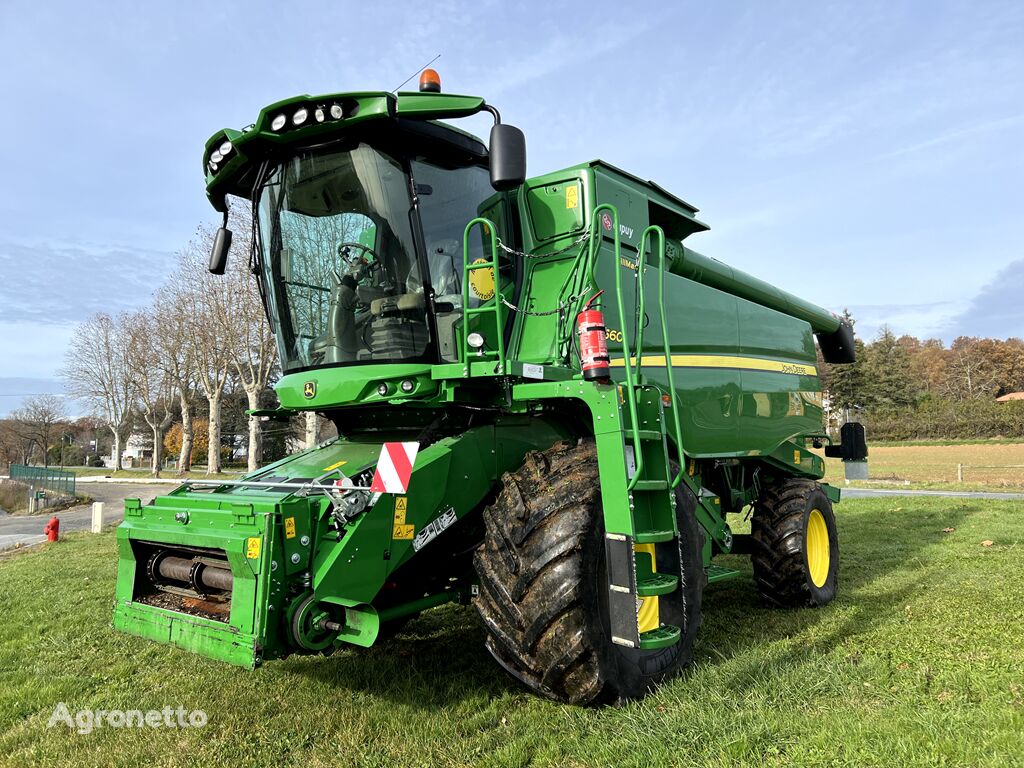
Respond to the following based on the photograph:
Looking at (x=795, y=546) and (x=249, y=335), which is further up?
(x=249, y=335)

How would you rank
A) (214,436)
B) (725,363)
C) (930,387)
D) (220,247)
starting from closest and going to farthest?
1. (220,247)
2. (725,363)
3. (214,436)
4. (930,387)

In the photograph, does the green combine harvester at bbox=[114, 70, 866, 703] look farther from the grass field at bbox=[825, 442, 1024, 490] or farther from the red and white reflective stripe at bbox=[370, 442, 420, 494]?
the grass field at bbox=[825, 442, 1024, 490]

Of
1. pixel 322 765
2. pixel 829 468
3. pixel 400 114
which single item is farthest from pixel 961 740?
pixel 829 468

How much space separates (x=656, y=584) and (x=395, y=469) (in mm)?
1505

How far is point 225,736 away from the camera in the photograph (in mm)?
3701

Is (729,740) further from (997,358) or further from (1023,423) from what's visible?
(997,358)

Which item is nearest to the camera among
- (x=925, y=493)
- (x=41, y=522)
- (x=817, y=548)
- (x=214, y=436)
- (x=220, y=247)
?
(x=220, y=247)

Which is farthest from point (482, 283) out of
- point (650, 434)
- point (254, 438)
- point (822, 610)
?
point (254, 438)

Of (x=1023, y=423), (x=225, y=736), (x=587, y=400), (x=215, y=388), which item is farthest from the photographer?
(x=1023, y=423)

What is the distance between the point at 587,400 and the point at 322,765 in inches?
87.5

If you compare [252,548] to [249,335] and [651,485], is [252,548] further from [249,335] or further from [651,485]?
[249,335]

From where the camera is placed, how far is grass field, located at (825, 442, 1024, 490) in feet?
70.7

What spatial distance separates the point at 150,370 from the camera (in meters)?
47.3

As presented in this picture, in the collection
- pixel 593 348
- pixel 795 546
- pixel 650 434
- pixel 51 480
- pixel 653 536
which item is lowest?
pixel 795 546
